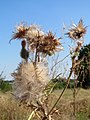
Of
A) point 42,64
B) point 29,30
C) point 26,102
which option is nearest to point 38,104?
point 26,102

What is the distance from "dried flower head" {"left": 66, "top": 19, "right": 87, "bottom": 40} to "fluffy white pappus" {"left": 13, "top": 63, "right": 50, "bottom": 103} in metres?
0.23

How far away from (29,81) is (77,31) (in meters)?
0.39

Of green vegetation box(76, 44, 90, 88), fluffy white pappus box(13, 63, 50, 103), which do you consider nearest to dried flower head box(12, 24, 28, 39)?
fluffy white pappus box(13, 63, 50, 103)

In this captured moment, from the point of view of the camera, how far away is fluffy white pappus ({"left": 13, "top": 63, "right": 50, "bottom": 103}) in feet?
6.59

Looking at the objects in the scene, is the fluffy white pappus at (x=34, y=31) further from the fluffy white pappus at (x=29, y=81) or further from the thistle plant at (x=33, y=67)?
the fluffy white pappus at (x=29, y=81)

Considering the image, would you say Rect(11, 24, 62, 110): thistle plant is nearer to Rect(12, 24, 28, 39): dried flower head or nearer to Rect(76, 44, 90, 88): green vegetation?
Rect(12, 24, 28, 39): dried flower head

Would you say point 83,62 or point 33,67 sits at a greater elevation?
point 83,62

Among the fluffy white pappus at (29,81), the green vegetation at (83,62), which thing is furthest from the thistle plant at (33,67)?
the green vegetation at (83,62)

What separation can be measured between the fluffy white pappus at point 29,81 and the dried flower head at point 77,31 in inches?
9.2

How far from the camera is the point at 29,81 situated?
2.08 m

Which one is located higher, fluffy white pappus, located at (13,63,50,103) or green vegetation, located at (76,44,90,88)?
green vegetation, located at (76,44,90,88)

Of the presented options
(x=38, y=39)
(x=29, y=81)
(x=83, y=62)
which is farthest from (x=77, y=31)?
(x=83, y=62)

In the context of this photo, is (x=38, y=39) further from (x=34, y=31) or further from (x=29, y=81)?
(x=29, y=81)

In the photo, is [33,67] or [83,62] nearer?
[33,67]
